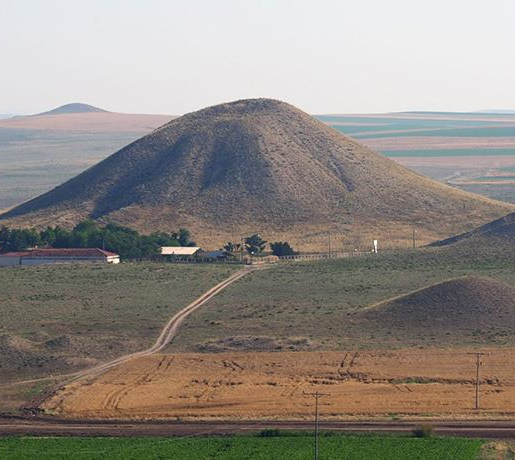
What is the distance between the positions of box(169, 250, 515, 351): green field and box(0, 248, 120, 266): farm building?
722 inches

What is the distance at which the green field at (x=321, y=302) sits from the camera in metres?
103

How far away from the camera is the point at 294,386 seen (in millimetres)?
87500

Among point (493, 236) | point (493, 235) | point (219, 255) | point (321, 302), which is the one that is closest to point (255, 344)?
point (321, 302)

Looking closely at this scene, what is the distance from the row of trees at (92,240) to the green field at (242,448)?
85.0m

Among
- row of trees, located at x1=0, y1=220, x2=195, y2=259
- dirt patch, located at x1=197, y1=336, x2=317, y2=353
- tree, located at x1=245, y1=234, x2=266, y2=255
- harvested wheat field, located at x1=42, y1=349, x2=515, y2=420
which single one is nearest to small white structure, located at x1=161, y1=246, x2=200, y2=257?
row of trees, located at x1=0, y1=220, x2=195, y2=259

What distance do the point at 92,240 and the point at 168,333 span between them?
5390 cm

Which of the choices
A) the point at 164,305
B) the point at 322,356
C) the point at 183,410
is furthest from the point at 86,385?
the point at 164,305

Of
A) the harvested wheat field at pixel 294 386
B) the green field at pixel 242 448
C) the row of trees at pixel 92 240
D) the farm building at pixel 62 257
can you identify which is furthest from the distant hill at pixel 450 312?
the row of trees at pixel 92 240

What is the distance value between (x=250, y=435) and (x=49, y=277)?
68396 millimetres

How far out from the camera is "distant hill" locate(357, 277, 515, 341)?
106875mm

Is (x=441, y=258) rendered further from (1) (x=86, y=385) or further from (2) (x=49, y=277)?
(1) (x=86, y=385)

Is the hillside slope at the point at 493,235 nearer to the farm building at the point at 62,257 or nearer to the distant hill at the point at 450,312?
the farm building at the point at 62,257

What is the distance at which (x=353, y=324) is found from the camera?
359 ft

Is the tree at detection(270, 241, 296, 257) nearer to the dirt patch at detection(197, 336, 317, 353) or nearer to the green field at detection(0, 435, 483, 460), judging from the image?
the dirt patch at detection(197, 336, 317, 353)
